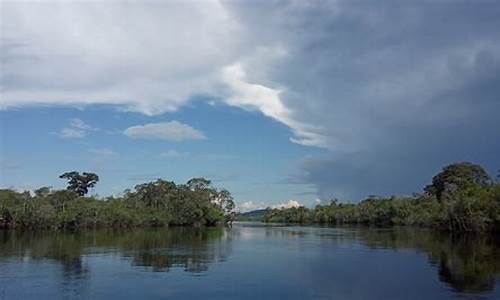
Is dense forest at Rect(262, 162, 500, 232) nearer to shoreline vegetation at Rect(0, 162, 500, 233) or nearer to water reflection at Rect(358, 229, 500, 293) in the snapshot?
shoreline vegetation at Rect(0, 162, 500, 233)

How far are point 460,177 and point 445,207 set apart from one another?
2156 cm

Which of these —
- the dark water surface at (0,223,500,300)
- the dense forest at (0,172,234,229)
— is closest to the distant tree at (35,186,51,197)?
the dense forest at (0,172,234,229)

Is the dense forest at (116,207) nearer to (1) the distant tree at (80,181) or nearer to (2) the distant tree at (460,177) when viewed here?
(1) the distant tree at (80,181)

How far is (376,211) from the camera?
15950cm

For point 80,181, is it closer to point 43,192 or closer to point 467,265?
point 43,192

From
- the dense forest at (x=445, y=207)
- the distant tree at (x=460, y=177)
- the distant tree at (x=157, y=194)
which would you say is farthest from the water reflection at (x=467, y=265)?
the distant tree at (x=157, y=194)

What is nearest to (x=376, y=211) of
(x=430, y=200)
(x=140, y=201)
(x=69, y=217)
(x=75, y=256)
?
(x=430, y=200)

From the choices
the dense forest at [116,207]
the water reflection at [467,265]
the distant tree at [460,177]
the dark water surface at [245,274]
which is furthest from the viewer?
the distant tree at [460,177]

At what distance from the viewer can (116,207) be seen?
12119 cm

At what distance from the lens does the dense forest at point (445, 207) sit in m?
83.6

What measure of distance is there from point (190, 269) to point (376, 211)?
128m

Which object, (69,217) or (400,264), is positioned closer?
(400,264)

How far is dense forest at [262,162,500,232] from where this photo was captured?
8356cm

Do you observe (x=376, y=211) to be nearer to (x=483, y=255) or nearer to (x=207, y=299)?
(x=483, y=255)
